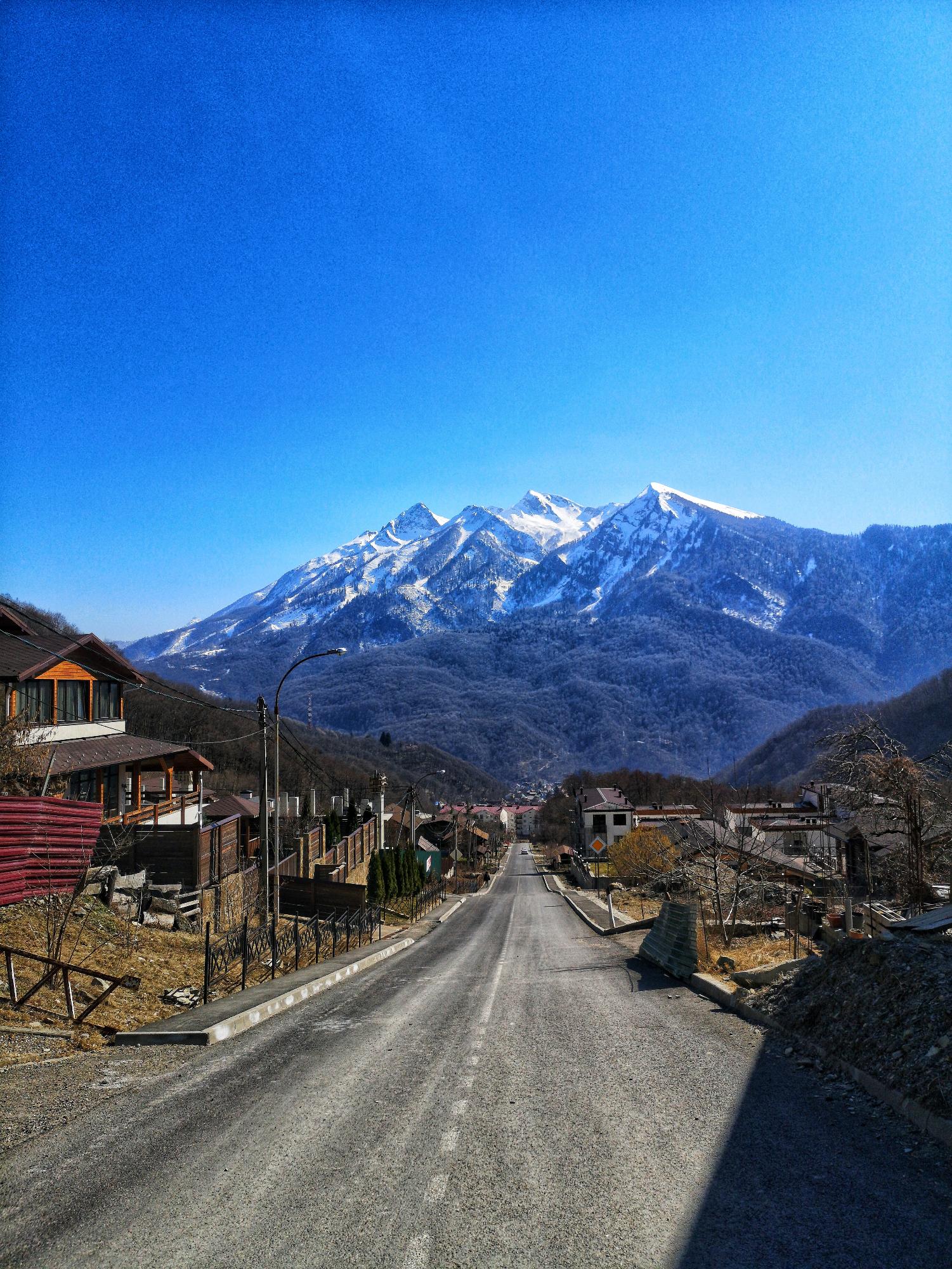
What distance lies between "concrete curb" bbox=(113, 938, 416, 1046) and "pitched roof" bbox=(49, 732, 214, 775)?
1098cm

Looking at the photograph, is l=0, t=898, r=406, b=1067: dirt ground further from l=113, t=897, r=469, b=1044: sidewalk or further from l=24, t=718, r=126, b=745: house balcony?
l=24, t=718, r=126, b=745: house balcony

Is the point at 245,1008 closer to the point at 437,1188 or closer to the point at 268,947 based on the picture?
the point at 437,1188

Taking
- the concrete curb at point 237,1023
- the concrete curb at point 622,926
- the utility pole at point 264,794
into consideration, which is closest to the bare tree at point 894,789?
the concrete curb at point 622,926

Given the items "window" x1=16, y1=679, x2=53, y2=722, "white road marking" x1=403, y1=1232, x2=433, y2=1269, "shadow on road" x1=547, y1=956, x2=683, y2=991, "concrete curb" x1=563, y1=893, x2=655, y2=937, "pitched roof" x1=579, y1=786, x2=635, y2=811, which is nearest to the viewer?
"white road marking" x1=403, y1=1232, x2=433, y2=1269

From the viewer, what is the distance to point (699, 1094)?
24.8 ft

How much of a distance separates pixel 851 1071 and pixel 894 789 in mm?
12405

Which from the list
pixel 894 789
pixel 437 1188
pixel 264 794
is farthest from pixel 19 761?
pixel 894 789

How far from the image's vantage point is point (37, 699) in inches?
1005

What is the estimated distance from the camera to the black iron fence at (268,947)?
47.3ft

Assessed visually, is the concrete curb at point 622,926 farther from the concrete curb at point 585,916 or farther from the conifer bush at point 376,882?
the conifer bush at point 376,882

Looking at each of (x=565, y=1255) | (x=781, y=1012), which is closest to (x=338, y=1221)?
(x=565, y=1255)

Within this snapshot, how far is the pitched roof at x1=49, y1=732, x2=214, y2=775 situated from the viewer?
75.8ft

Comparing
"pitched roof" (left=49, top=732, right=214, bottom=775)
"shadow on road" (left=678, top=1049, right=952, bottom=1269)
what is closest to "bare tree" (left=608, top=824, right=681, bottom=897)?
"pitched roof" (left=49, top=732, right=214, bottom=775)

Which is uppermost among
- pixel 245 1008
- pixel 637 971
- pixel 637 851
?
pixel 245 1008
